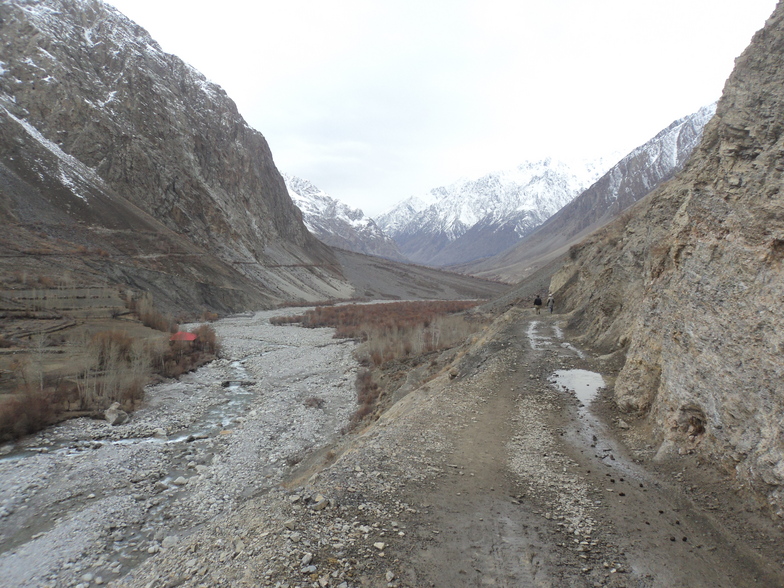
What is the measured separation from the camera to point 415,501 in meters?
7.28

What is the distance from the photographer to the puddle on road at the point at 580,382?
38.9 ft

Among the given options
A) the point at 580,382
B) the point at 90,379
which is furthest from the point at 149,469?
the point at 580,382

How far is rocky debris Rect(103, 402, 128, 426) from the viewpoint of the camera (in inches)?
705

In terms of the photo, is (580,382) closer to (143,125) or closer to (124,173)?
(124,173)

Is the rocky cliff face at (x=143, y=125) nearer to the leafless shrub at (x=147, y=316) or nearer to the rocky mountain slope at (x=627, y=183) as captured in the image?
the leafless shrub at (x=147, y=316)

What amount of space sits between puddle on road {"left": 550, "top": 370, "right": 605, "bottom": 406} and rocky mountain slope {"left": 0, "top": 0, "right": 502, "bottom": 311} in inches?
1509

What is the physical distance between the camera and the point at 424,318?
50.3m

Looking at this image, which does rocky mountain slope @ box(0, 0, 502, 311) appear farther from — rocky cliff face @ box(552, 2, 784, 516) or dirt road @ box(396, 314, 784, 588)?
rocky cliff face @ box(552, 2, 784, 516)

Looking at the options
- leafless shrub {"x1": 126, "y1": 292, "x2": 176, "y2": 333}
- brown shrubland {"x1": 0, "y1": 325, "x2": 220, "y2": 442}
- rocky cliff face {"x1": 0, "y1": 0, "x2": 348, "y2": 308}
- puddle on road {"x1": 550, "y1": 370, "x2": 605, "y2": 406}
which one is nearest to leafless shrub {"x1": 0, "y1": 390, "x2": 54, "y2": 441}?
brown shrubland {"x1": 0, "y1": 325, "x2": 220, "y2": 442}

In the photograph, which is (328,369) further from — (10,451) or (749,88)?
(749,88)

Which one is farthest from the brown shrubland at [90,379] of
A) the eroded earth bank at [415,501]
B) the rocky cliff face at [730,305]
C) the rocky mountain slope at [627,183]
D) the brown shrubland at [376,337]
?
the rocky mountain slope at [627,183]

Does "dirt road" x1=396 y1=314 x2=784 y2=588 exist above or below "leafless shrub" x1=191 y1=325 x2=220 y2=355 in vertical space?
above

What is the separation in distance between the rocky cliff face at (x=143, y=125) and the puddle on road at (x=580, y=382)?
6424cm

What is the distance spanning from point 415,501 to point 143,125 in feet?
284
